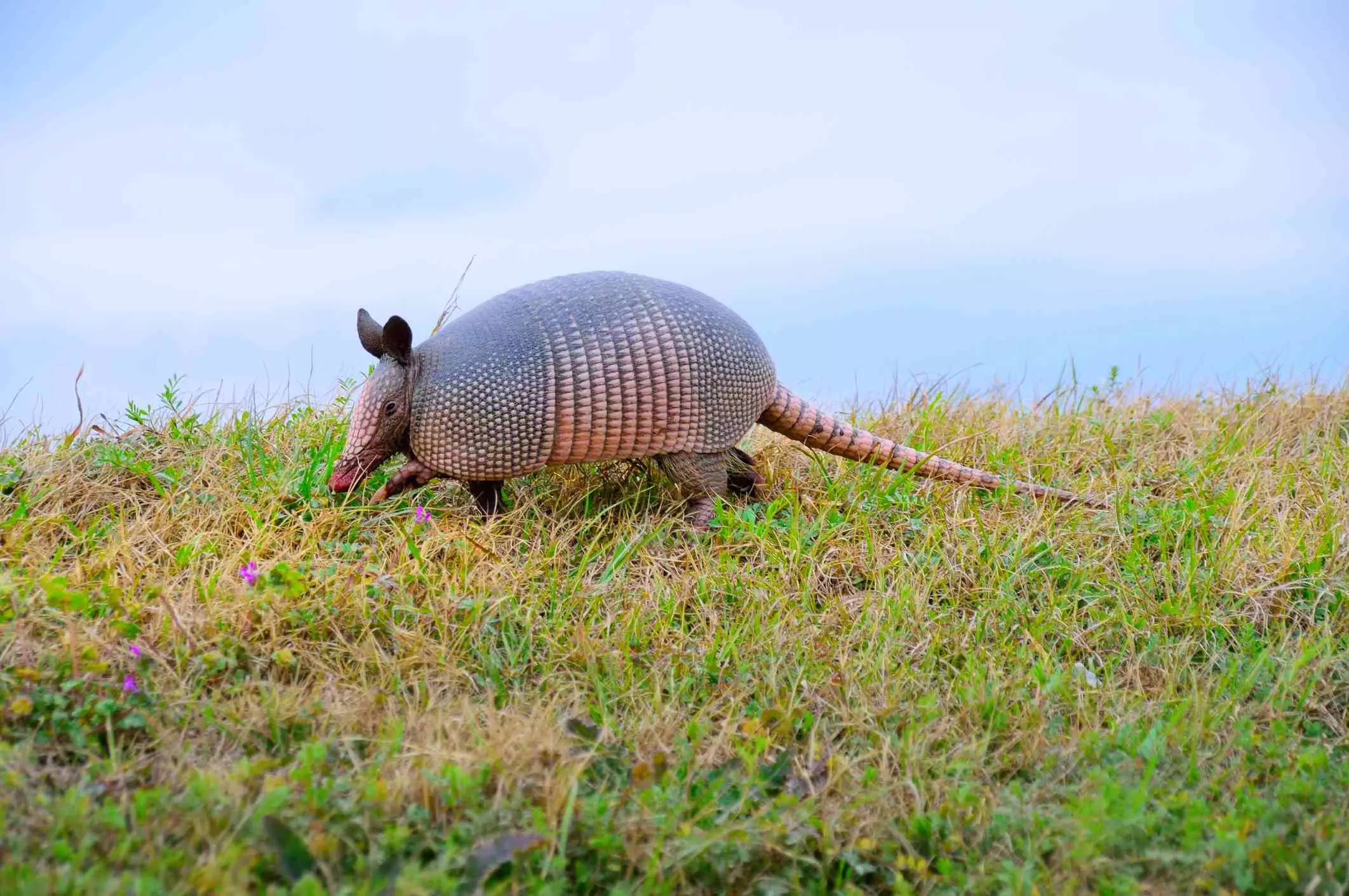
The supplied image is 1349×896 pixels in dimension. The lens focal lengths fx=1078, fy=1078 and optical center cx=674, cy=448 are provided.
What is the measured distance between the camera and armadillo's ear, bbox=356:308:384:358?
5277 mm

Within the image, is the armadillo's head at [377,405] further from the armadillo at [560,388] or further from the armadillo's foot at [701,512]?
the armadillo's foot at [701,512]

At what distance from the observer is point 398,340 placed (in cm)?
526

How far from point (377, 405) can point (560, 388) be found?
92cm

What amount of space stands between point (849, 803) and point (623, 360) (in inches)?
101

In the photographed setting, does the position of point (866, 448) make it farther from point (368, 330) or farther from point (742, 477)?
point (368, 330)

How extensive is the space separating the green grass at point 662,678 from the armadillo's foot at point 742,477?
267 millimetres

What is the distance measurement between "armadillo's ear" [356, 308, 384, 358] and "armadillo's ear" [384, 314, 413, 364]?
1.7 inches

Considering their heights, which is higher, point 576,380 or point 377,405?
point 576,380

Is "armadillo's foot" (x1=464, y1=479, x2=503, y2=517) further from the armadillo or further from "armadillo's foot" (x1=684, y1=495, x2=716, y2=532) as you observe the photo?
"armadillo's foot" (x1=684, y1=495, x2=716, y2=532)

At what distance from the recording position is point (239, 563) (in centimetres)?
472

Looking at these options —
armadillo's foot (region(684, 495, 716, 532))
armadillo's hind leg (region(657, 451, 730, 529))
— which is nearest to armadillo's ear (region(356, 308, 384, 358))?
armadillo's hind leg (region(657, 451, 730, 529))

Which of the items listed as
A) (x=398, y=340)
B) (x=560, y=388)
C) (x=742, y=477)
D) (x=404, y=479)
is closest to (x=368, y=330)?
(x=398, y=340)

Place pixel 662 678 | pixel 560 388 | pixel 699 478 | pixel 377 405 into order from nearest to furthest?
pixel 662 678 → pixel 560 388 → pixel 377 405 → pixel 699 478

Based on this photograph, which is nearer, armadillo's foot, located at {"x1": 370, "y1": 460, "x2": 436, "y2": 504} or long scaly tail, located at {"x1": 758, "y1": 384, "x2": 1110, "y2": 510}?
armadillo's foot, located at {"x1": 370, "y1": 460, "x2": 436, "y2": 504}
